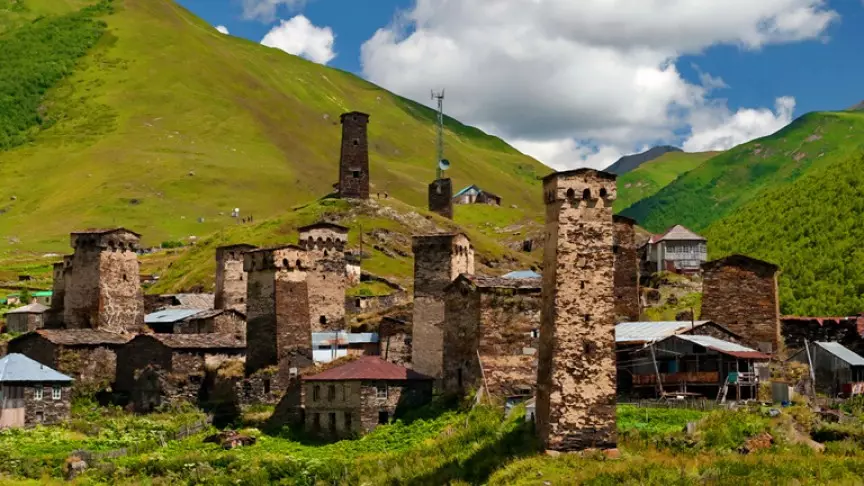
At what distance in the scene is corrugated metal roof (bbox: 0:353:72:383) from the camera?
62344 mm

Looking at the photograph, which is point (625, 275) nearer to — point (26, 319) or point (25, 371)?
point (25, 371)

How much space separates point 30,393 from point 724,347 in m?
35.8

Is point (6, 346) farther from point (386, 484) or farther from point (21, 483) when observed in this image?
point (386, 484)

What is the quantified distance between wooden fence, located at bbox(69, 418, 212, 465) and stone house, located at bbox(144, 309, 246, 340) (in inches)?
547

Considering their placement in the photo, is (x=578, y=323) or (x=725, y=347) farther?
(x=725, y=347)

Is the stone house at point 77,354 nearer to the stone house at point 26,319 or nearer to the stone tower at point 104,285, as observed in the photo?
the stone tower at point 104,285

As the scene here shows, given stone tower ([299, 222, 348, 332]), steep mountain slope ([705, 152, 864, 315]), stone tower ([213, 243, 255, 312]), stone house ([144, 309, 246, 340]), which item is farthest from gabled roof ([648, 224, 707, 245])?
stone house ([144, 309, 246, 340])

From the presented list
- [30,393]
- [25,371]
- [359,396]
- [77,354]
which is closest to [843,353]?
[359,396]

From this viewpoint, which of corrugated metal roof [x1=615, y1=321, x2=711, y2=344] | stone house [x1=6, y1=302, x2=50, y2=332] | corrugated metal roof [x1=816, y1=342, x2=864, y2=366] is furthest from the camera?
stone house [x1=6, y1=302, x2=50, y2=332]

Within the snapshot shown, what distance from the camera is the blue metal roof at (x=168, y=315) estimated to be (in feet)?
261

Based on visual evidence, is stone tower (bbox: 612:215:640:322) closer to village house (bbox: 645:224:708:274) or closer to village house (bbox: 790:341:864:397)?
village house (bbox: 790:341:864:397)

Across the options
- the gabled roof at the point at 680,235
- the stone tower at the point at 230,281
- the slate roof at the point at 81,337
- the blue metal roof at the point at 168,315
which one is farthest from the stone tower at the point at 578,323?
the gabled roof at the point at 680,235

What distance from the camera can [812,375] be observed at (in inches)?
2014

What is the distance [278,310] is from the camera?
62.5m
